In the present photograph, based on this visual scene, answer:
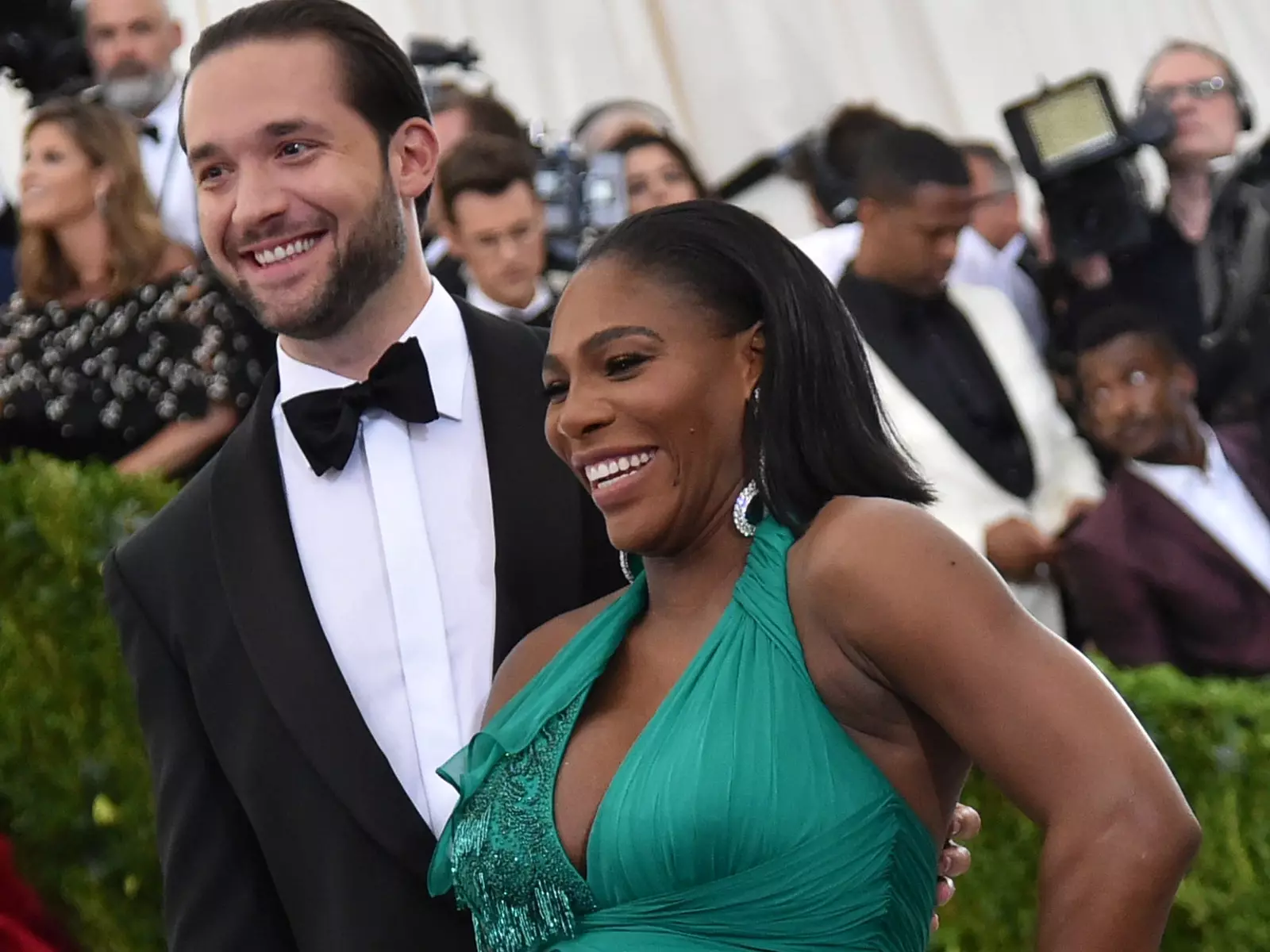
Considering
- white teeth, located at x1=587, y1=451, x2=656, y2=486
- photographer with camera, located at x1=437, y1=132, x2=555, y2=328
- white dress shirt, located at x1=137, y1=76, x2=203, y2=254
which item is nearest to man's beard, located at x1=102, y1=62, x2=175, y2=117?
white dress shirt, located at x1=137, y1=76, x2=203, y2=254

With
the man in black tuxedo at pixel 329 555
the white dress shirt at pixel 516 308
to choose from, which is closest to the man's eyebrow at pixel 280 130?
the man in black tuxedo at pixel 329 555

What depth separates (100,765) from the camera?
3.48 meters

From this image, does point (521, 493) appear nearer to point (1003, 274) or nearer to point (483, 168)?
point (483, 168)

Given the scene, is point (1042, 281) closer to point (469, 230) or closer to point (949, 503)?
point (949, 503)

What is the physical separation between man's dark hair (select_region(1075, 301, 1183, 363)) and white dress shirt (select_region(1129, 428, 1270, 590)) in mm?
243

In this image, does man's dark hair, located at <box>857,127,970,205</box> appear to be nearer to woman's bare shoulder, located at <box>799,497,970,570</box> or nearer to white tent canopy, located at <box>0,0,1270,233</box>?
woman's bare shoulder, located at <box>799,497,970,570</box>

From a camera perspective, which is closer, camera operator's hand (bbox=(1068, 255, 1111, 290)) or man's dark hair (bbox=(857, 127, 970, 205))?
man's dark hair (bbox=(857, 127, 970, 205))

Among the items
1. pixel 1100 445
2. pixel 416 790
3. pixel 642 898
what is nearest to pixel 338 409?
pixel 416 790

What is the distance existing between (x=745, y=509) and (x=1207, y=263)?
3.48m

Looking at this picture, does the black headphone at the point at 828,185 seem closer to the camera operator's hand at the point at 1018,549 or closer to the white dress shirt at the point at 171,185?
the camera operator's hand at the point at 1018,549

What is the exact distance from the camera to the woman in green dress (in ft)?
4.61

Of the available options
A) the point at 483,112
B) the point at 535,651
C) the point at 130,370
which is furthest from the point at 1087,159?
the point at 535,651

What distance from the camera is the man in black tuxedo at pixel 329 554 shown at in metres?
1.93

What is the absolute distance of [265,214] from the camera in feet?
6.38
